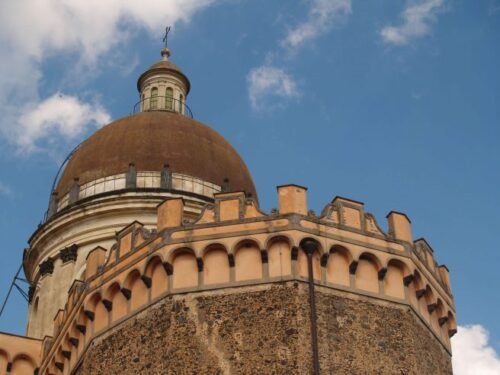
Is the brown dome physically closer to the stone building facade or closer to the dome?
the dome

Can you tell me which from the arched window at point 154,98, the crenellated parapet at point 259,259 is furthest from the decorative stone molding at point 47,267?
the crenellated parapet at point 259,259

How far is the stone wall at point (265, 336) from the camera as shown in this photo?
21.5 metres

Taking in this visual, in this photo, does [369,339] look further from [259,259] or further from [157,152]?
[157,152]

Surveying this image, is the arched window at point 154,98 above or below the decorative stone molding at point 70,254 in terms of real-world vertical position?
above

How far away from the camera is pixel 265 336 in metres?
21.8

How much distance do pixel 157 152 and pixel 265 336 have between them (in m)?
15.2

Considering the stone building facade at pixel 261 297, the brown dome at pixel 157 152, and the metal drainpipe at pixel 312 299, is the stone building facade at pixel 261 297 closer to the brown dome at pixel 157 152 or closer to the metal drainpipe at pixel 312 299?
the metal drainpipe at pixel 312 299

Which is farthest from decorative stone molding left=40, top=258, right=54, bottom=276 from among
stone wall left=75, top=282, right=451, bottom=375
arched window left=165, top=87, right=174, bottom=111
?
stone wall left=75, top=282, right=451, bottom=375

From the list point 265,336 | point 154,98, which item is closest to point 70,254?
point 154,98

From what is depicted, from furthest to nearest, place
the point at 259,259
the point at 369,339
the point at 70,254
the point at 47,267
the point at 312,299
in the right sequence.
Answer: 1. the point at 47,267
2. the point at 70,254
3. the point at 259,259
4. the point at 369,339
5. the point at 312,299

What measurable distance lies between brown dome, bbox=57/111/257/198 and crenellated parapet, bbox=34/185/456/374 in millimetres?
10710

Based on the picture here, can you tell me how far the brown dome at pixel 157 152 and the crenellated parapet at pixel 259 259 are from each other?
1071 centimetres

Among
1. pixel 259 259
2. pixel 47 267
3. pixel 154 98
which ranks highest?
pixel 154 98

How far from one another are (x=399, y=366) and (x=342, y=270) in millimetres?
2516
